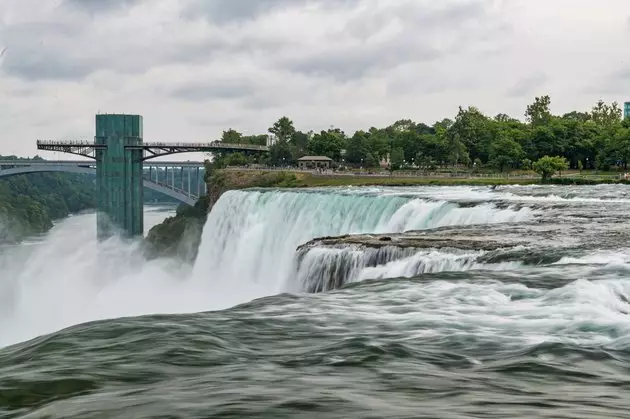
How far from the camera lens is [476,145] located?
80.2 metres

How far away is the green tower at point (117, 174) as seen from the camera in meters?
64.0

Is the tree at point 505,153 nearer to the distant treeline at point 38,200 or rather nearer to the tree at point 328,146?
the tree at point 328,146

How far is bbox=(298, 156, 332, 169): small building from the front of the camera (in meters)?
82.1

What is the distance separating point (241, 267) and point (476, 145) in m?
52.0

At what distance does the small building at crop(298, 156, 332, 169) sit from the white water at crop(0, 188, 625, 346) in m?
29.6

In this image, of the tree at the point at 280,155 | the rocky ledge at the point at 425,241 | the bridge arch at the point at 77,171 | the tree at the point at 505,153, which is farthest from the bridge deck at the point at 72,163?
the rocky ledge at the point at 425,241

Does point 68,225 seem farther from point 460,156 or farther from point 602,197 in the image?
point 602,197

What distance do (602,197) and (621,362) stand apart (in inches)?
1020

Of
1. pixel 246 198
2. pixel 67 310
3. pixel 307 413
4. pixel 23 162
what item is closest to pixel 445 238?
pixel 307 413

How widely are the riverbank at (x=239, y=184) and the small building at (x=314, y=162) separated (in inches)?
395

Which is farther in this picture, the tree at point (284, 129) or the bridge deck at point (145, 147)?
the tree at point (284, 129)

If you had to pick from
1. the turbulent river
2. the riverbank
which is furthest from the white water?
the riverbank

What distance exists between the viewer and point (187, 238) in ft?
221

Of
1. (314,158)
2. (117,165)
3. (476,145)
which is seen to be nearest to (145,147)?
(117,165)
